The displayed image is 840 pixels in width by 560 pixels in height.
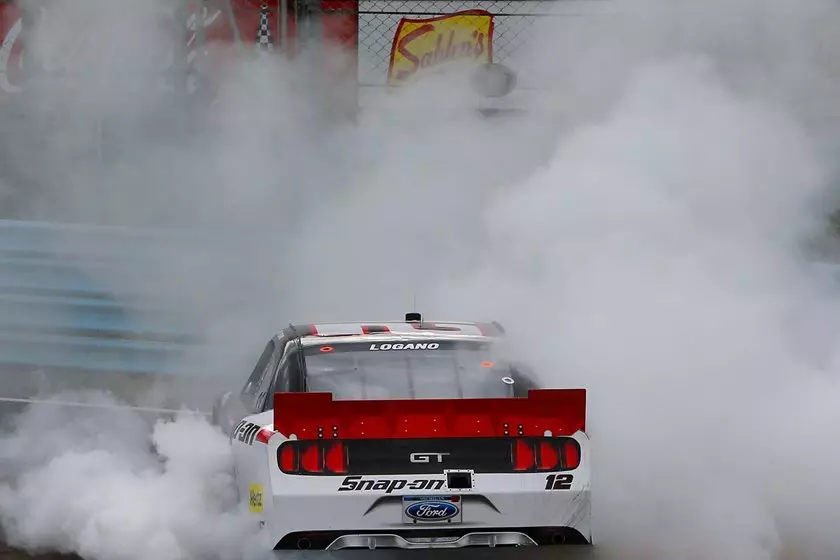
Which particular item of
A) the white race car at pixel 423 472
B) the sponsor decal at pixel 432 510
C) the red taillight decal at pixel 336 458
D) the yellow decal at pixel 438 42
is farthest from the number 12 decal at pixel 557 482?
the yellow decal at pixel 438 42

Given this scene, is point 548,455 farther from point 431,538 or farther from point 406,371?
point 406,371

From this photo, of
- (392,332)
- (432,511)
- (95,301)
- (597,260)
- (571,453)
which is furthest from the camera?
(95,301)

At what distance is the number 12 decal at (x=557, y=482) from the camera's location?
5.08 metres

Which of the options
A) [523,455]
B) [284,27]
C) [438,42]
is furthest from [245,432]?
[438,42]

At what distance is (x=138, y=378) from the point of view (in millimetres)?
9281

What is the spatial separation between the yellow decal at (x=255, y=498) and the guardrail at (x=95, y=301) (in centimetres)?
399

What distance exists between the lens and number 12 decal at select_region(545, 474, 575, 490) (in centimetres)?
508

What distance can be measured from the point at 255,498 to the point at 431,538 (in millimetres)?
645

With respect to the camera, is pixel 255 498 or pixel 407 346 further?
pixel 407 346

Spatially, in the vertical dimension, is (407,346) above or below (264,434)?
above

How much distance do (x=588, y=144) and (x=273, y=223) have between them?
3218 millimetres

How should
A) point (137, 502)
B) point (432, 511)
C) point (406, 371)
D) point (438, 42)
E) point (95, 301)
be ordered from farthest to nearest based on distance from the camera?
point (438, 42)
point (95, 301)
point (406, 371)
point (137, 502)
point (432, 511)

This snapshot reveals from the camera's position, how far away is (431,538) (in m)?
5.04

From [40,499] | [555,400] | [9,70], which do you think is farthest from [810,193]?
[9,70]
